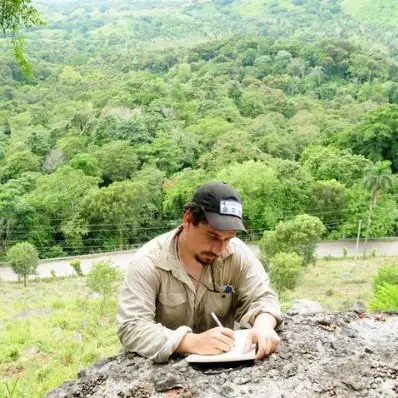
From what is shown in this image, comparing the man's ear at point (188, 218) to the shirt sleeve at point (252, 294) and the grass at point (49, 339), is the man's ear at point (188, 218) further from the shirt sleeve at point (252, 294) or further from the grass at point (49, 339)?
the grass at point (49, 339)

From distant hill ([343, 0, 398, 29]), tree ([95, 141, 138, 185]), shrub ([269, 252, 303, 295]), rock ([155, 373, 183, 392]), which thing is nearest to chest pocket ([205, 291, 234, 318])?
rock ([155, 373, 183, 392])

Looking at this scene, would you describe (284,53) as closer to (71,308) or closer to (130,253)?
(130,253)

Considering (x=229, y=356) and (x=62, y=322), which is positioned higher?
(x=229, y=356)

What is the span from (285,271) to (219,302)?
17.8m

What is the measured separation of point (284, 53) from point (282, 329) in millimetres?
91346

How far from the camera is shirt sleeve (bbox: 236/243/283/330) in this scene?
3.04m

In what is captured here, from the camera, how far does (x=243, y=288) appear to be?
10.1 ft

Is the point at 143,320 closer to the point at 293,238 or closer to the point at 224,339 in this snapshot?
the point at 224,339

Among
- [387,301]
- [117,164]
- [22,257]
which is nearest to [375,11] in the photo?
[117,164]

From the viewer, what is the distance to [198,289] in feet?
9.74

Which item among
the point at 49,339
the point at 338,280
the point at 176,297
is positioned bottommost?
the point at 338,280

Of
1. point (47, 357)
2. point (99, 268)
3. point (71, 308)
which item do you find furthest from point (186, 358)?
point (99, 268)

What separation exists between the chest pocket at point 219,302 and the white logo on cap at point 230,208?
551mm

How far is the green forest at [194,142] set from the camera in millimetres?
32656
